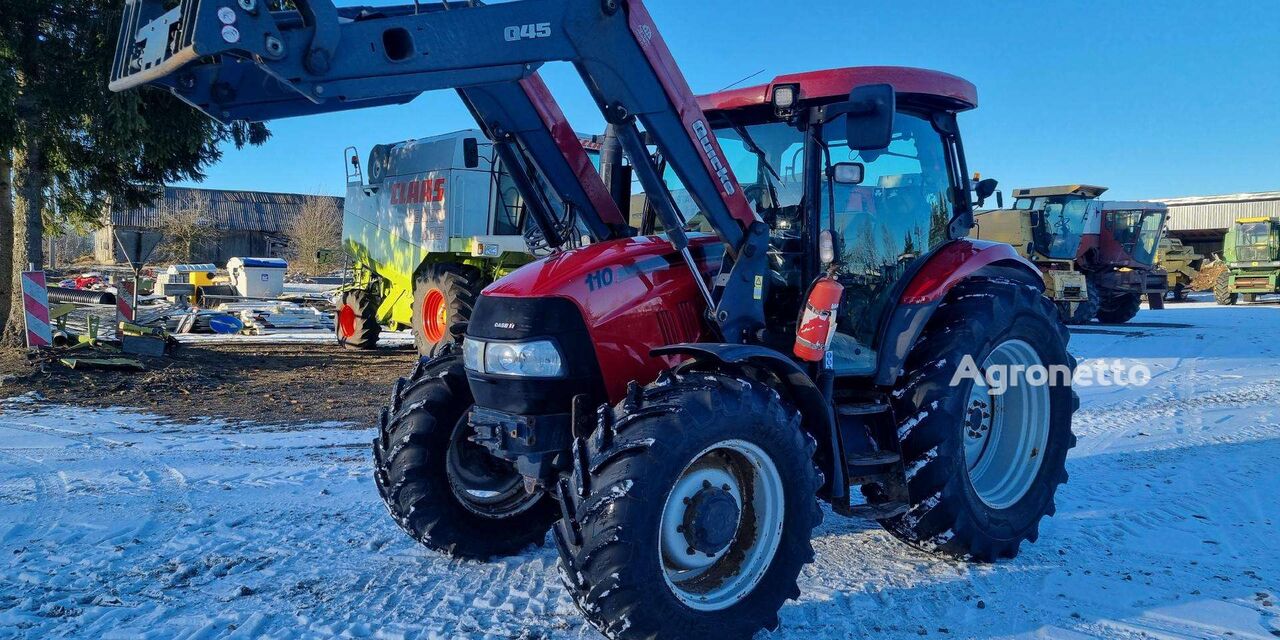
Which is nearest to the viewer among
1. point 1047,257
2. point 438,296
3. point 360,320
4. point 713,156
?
point 713,156

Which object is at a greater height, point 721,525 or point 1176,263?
point 1176,263

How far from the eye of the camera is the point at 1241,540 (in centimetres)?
461

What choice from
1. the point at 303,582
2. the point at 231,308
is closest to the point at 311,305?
the point at 231,308

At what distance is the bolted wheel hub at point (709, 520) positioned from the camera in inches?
126

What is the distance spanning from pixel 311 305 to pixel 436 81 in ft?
56.1

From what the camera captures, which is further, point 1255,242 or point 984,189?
point 1255,242

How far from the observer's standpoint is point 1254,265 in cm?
2731

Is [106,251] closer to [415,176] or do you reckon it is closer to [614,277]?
[415,176]

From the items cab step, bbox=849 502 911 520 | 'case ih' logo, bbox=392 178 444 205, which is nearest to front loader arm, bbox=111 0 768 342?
cab step, bbox=849 502 911 520

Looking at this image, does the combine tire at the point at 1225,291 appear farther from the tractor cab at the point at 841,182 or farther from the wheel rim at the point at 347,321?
the tractor cab at the point at 841,182

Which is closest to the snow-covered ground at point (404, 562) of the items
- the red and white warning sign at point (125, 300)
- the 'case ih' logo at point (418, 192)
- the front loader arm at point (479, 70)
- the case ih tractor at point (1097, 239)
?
the front loader arm at point (479, 70)

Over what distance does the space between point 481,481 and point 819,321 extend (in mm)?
1797

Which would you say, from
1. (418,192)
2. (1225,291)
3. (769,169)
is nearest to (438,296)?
(418,192)

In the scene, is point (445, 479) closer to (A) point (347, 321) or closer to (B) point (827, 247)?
(B) point (827, 247)
